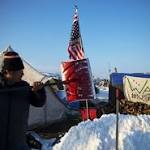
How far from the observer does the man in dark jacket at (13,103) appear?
3.83 m

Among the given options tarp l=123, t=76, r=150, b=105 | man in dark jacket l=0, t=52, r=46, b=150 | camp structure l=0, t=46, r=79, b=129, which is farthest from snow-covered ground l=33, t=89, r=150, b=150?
tarp l=123, t=76, r=150, b=105

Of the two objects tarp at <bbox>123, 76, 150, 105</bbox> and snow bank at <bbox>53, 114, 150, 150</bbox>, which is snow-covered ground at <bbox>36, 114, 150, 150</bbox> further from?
tarp at <bbox>123, 76, 150, 105</bbox>

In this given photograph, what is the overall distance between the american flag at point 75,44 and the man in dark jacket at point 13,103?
993 centimetres

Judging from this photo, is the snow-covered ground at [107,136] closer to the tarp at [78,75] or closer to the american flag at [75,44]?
the tarp at [78,75]

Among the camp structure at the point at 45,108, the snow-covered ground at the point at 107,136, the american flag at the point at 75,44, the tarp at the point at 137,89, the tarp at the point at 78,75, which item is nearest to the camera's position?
the snow-covered ground at the point at 107,136

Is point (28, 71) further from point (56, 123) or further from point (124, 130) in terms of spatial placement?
point (124, 130)

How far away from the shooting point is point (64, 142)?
880 centimetres

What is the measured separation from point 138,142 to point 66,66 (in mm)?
3523

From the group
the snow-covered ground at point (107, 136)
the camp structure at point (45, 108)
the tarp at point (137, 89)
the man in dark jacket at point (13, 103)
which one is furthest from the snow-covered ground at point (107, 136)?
the tarp at point (137, 89)

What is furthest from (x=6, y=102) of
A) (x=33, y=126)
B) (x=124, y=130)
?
(x=33, y=126)

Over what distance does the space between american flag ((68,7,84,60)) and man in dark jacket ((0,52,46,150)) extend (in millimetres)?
9926

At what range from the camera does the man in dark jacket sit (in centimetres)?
383

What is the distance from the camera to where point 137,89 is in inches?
770

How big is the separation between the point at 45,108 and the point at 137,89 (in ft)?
18.7
